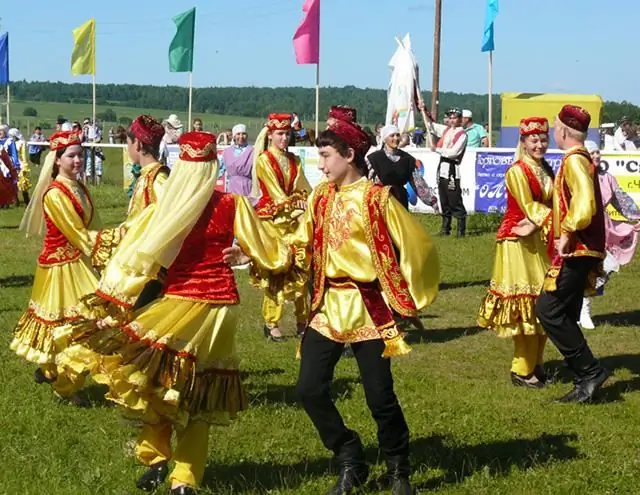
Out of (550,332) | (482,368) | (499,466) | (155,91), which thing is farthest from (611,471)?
(155,91)

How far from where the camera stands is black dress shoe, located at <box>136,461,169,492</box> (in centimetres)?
567

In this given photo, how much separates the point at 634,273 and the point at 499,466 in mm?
8204

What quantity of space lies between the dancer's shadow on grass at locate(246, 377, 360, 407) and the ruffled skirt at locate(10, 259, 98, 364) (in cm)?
138

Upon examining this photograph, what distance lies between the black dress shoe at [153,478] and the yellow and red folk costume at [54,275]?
6.17ft

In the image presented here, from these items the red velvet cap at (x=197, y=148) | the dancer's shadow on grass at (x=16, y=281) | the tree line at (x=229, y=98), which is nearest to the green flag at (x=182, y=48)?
the dancer's shadow on grass at (x=16, y=281)

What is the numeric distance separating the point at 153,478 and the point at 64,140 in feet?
9.46

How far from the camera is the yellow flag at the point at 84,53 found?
92.3 feet

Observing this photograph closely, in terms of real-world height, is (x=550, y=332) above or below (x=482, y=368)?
above

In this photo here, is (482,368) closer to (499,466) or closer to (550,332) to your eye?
(550,332)

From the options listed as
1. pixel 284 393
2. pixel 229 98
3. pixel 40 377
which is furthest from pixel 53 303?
pixel 229 98

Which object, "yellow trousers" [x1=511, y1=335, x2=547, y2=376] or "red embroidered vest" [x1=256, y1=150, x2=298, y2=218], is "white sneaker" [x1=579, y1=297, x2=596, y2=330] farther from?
"red embroidered vest" [x1=256, y1=150, x2=298, y2=218]

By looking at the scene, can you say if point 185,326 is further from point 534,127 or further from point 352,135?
point 534,127

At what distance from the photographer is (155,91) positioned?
11125cm

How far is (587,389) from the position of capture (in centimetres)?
752
